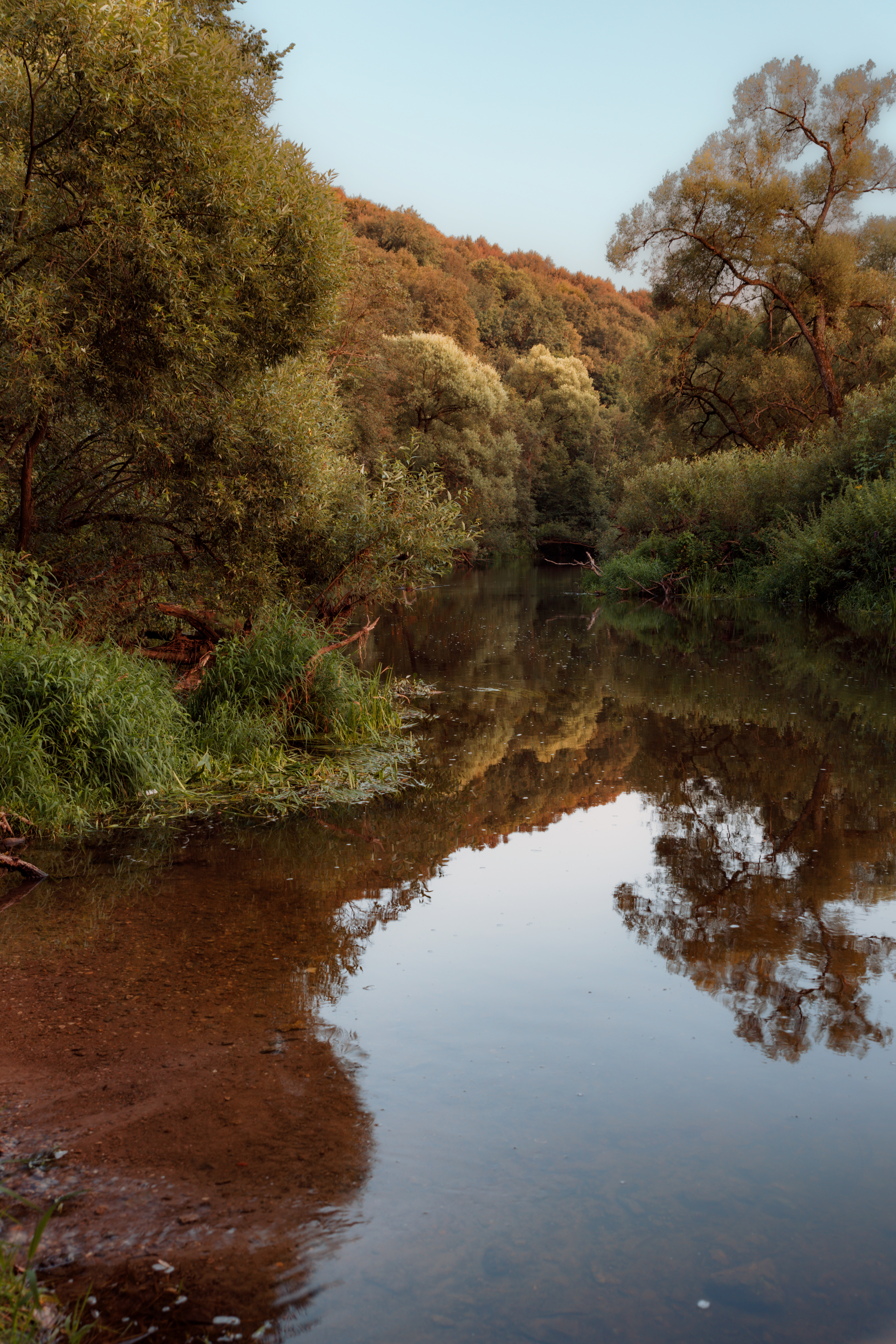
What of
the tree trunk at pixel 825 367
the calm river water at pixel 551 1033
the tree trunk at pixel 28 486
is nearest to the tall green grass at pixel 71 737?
the calm river water at pixel 551 1033

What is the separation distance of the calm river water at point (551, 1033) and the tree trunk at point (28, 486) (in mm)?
4056

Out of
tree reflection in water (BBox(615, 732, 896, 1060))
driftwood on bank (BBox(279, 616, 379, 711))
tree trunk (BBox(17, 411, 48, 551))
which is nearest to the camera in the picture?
tree reflection in water (BBox(615, 732, 896, 1060))

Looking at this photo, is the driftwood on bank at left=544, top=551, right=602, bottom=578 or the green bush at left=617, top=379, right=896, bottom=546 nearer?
the green bush at left=617, top=379, right=896, bottom=546

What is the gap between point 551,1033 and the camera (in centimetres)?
479

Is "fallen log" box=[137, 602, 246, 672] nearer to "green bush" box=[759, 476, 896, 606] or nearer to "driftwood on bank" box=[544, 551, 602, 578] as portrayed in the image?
"green bush" box=[759, 476, 896, 606]

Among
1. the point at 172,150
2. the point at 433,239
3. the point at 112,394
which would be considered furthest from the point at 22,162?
the point at 433,239

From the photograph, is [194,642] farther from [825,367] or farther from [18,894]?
[825,367]

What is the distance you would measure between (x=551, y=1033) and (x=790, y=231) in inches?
1264

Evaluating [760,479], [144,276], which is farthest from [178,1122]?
[760,479]

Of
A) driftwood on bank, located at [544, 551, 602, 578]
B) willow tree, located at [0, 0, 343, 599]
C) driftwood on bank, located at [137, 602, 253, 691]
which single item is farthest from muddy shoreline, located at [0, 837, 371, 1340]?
driftwood on bank, located at [544, 551, 602, 578]

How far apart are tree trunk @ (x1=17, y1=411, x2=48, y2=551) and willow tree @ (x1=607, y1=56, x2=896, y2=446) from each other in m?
26.1

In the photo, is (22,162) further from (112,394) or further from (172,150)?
(112,394)

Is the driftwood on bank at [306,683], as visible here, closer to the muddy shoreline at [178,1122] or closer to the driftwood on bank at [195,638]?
the driftwood on bank at [195,638]

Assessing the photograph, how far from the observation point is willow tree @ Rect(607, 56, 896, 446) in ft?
96.5
